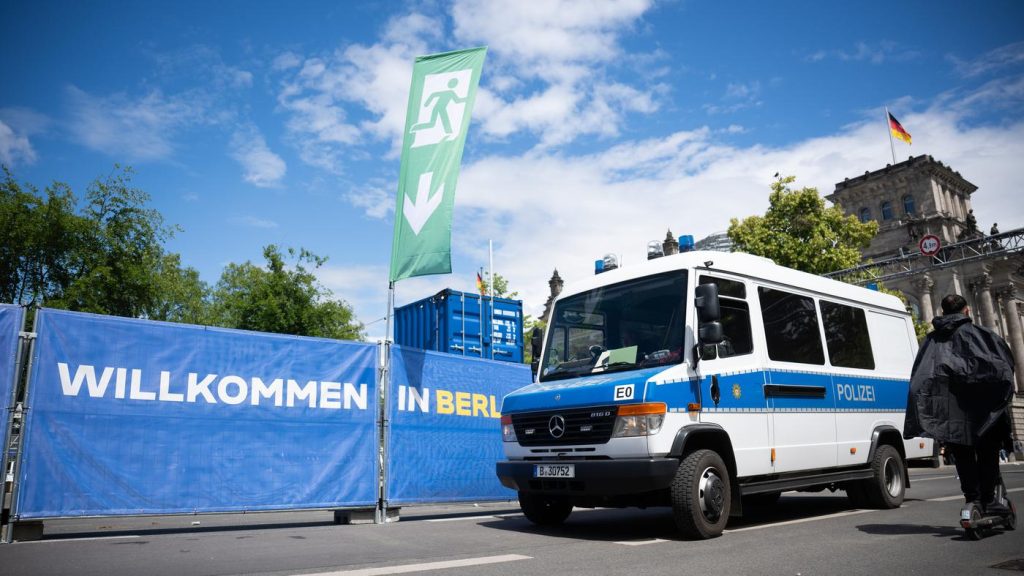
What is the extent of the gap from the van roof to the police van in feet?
0.07

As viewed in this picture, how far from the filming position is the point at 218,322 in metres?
59.5

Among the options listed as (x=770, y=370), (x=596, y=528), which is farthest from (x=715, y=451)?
(x=596, y=528)

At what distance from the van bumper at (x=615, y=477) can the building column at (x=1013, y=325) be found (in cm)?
6138

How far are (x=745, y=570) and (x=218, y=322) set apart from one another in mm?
61683

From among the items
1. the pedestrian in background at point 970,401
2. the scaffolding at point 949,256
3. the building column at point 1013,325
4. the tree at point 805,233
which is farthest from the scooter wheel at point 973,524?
the building column at point 1013,325

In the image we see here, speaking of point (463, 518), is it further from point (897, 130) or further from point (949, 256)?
point (897, 130)

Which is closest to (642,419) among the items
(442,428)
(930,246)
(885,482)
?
(442,428)

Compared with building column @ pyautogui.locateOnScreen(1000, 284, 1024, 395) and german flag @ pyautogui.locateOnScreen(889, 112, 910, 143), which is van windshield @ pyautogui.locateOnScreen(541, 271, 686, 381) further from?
building column @ pyautogui.locateOnScreen(1000, 284, 1024, 395)

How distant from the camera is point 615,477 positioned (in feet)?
19.9

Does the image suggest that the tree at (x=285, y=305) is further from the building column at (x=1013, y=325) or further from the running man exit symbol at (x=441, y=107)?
the building column at (x=1013, y=325)

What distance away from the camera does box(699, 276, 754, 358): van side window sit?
7.02 metres

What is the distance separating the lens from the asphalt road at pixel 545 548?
4.79 meters

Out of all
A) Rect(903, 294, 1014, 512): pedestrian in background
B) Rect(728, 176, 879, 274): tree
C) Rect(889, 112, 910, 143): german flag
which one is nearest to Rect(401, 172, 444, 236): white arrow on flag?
Rect(903, 294, 1014, 512): pedestrian in background

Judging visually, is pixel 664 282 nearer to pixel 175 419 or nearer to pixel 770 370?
pixel 770 370
